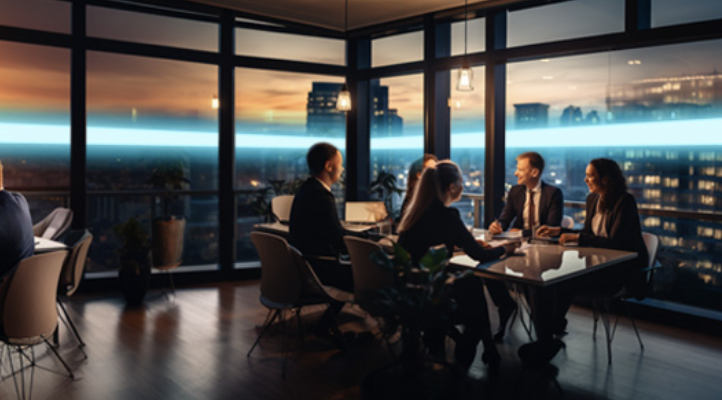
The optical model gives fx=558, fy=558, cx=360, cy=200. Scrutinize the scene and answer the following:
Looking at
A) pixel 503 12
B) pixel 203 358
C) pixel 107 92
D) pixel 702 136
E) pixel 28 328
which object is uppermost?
pixel 503 12

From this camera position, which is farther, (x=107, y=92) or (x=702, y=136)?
(x=107, y=92)

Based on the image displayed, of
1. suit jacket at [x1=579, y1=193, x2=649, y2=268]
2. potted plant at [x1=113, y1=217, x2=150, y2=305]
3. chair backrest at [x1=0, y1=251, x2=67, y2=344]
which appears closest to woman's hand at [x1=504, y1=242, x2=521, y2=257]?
suit jacket at [x1=579, y1=193, x2=649, y2=268]

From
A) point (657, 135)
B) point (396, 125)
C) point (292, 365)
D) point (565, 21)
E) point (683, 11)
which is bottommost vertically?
point (292, 365)

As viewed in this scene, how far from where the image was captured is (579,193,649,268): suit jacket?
372 centimetres

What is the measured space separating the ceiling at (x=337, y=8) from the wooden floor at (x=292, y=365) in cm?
339

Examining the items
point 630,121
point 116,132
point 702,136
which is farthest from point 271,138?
point 702,136

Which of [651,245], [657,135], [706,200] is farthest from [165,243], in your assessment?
[706,200]

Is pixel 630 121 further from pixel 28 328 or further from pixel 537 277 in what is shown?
pixel 28 328

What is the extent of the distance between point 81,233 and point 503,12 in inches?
182

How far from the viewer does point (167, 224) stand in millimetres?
5883

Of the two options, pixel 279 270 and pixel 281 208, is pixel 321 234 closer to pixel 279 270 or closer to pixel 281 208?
pixel 279 270

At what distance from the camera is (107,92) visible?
6039 mm

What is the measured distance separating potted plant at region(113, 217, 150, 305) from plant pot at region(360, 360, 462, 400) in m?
3.62

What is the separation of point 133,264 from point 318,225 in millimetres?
2516
